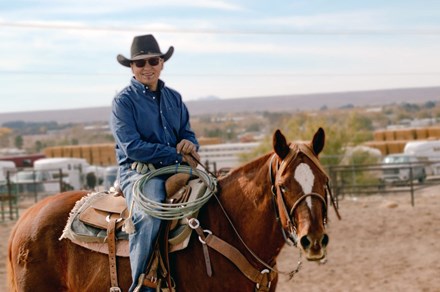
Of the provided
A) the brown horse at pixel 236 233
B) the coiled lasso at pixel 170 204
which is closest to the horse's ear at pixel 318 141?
the brown horse at pixel 236 233

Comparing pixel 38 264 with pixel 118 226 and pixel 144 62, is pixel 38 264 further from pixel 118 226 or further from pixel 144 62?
pixel 144 62

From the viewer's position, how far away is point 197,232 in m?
4.58

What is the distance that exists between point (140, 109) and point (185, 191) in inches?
22.4

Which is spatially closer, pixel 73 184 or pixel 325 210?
pixel 325 210

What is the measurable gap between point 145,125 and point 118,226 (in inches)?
25.1

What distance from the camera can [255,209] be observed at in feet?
14.9

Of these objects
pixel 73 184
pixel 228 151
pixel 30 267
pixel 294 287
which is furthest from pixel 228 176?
pixel 228 151

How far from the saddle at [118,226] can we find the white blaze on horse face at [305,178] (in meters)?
0.75

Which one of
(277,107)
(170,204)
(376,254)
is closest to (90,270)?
(170,204)

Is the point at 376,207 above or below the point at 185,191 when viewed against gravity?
below

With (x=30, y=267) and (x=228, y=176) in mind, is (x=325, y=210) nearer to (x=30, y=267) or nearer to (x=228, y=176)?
(x=228, y=176)

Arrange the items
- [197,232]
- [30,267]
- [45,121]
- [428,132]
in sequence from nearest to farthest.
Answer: [197,232] → [30,267] → [428,132] → [45,121]

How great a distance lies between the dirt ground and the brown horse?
295cm

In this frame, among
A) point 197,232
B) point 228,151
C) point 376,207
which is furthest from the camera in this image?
point 228,151
